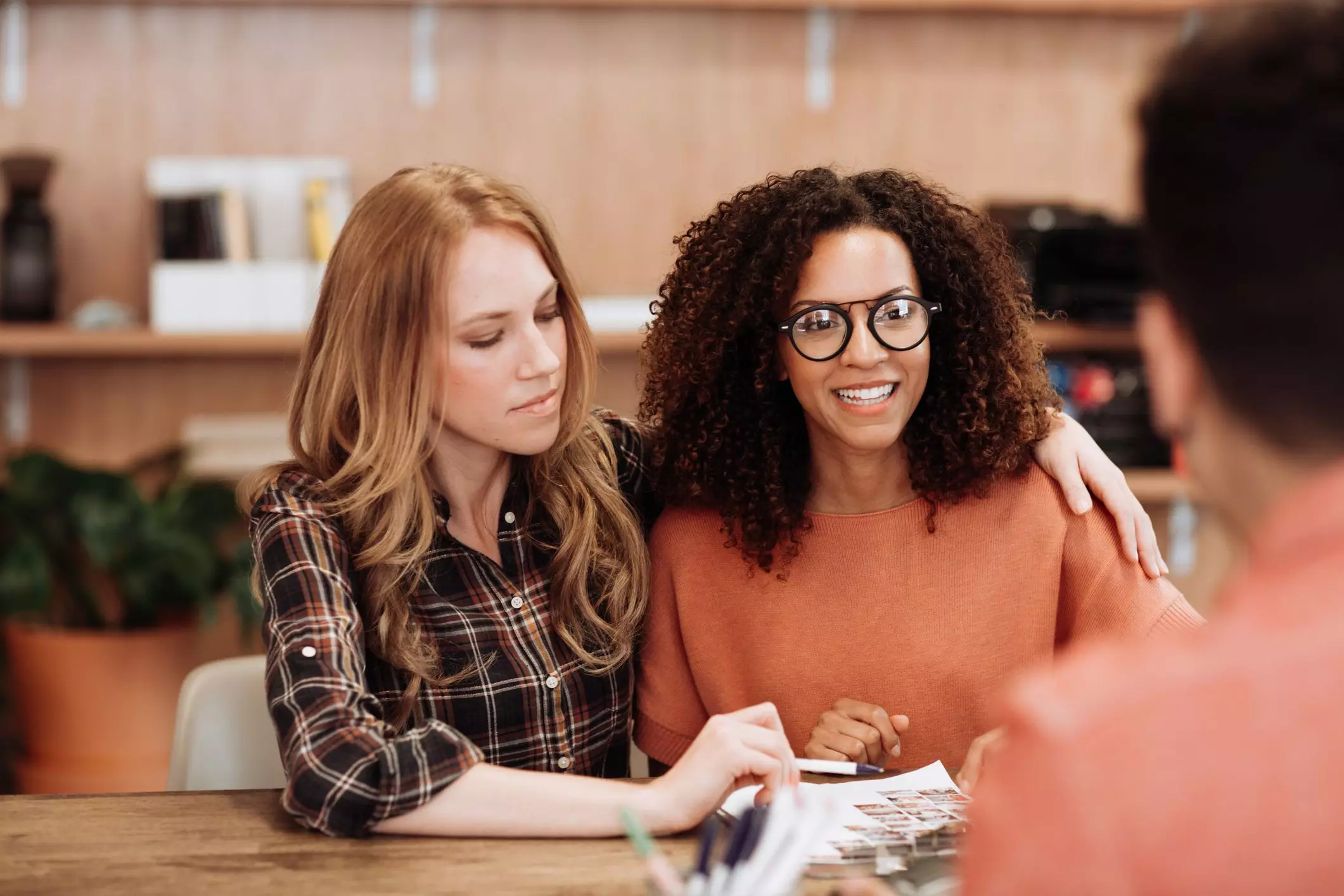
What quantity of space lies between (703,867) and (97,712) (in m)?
2.22

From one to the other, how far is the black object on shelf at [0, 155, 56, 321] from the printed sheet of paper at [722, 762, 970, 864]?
224 cm

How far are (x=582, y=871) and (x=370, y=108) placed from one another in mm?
2332

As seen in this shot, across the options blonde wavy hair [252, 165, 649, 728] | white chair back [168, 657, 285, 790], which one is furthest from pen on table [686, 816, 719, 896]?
white chair back [168, 657, 285, 790]

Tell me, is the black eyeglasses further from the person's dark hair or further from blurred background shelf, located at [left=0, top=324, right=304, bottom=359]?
blurred background shelf, located at [left=0, top=324, right=304, bottom=359]

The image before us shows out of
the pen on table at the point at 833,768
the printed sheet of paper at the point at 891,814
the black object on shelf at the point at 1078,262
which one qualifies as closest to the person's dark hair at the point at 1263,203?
the printed sheet of paper at the point at 891,814

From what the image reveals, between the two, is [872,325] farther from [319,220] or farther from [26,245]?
[26,245]

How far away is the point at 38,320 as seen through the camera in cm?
293

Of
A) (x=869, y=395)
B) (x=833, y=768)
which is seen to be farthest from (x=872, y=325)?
(x=833, y=768)

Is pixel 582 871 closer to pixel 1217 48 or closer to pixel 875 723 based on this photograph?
pixel 875 723

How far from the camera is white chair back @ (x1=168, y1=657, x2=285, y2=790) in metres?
1.67

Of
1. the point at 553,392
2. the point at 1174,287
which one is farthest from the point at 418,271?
the point at 1174,287

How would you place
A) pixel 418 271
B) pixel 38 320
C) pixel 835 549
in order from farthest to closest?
pixel 38 320, pixel 835 549, pixel 418 271

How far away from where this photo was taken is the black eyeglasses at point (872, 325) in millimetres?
1580

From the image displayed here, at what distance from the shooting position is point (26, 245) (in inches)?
114
